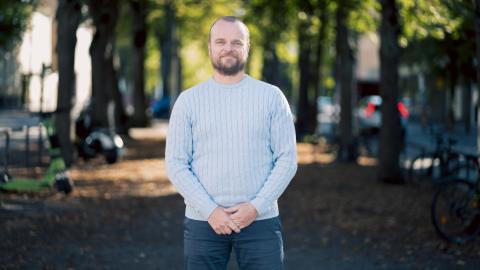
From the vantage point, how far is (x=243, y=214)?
4188 millimetres

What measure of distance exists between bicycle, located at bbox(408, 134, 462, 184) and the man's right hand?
457 inches

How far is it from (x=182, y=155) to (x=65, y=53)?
40.4 feet

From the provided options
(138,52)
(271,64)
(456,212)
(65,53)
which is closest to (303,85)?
(271,64)

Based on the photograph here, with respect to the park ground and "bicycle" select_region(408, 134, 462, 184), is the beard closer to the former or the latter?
the park ground

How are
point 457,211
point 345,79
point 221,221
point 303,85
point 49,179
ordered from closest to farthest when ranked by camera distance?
point 221,221
point 457,211
point 49,179
point 345,79
point 303,85

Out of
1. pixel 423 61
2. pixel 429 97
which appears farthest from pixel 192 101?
pixel 429 97

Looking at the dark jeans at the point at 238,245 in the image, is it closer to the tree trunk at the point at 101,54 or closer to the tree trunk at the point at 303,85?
the tree trunk at the point at 101,54

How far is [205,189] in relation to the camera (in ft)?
14.1

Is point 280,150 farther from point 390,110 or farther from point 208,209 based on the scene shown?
point 390,110

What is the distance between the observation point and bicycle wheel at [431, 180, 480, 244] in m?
9.52

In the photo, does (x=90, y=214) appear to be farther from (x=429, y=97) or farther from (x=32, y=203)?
(x=429, y=97)

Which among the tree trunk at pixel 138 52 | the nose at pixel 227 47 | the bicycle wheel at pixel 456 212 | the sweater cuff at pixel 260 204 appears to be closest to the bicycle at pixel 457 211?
the bicycle wheel at pixel 456 212

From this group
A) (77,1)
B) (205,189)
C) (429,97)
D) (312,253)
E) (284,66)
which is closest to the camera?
→ (205,189)

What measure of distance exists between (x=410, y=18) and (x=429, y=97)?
3423cm
